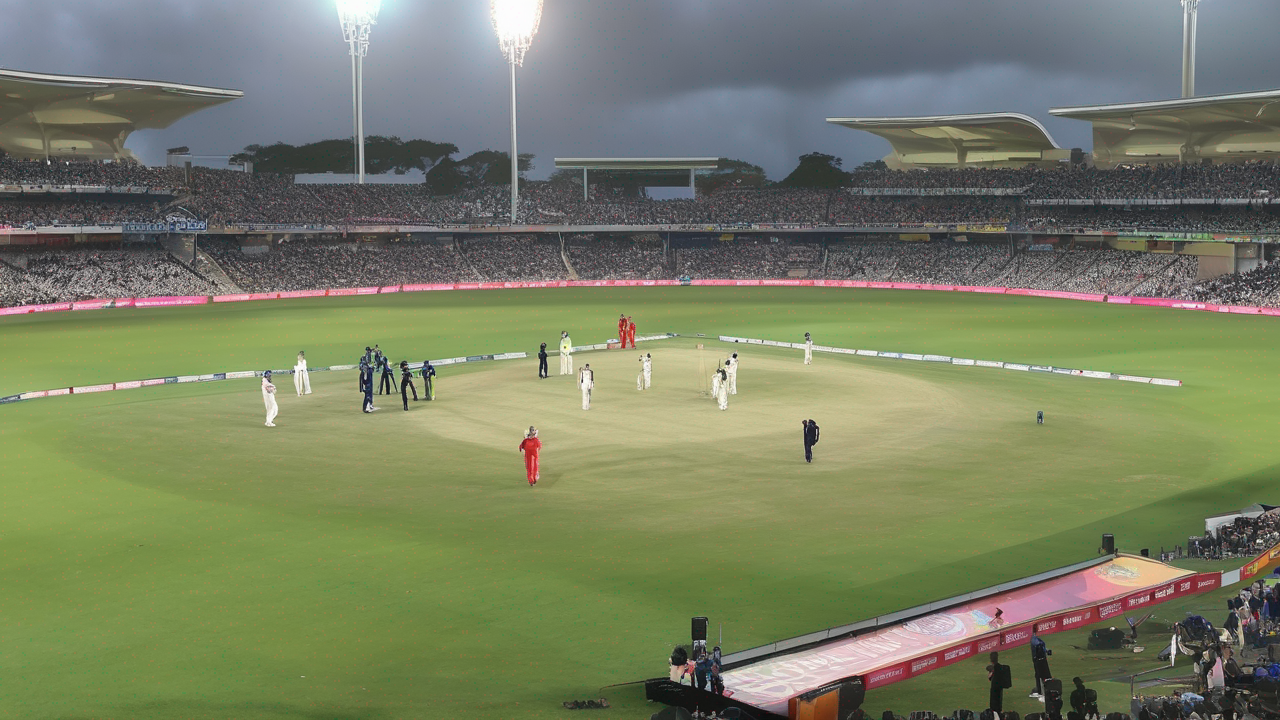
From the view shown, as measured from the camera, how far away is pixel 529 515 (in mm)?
21781

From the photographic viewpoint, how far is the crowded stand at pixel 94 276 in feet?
249

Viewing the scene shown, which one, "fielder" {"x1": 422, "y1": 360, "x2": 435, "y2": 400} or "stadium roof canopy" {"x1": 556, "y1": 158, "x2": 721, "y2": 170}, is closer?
"fielder" {"x1": 422, "y1": 360, "x2": 435, "y2": 400}

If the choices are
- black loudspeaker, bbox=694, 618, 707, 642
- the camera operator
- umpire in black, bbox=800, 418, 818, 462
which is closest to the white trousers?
umpire in black, bbox=800, 418, 818, 462

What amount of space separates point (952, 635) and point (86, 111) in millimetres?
93267

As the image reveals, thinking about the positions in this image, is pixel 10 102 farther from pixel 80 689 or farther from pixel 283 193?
pixel 80 689

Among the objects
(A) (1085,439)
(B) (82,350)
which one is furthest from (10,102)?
(A) (1085,439)

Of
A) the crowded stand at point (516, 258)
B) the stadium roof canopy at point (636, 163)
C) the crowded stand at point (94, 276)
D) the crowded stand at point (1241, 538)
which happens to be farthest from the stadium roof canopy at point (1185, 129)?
the crowded stand at point (94, 276)

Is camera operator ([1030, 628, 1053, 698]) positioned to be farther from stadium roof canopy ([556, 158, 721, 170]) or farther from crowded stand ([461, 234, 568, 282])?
stadium roof canopy ([556, 158, 721, 170])

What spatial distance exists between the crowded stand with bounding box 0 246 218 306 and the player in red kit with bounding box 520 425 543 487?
208ft

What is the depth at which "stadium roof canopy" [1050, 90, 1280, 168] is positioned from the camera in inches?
3155

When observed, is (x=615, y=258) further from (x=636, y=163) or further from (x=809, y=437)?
(x=809, y=437)

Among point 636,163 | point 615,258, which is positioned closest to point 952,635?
point 615,258

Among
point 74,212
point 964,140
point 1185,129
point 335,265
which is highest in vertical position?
point 964,140

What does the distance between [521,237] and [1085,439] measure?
85.6m
